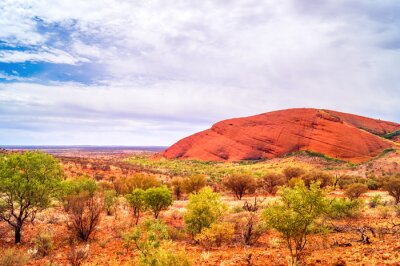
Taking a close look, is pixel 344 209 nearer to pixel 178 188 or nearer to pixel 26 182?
pixel 178 188

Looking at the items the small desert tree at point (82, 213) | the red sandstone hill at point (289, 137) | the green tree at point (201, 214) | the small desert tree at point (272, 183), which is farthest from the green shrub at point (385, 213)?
the red sandstone hill at point (289, 137)

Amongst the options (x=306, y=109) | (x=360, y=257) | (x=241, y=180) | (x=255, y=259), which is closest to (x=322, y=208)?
(x=360, y=257)

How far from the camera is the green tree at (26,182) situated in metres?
13.1

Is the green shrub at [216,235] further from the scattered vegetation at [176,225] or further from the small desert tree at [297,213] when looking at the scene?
the small desert tree at [297,213]

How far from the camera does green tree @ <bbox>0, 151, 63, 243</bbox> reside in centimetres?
1314

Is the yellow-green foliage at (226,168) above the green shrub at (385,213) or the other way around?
the other way around

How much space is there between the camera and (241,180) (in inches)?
1207

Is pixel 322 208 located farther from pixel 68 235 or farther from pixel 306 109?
pixel 306 109

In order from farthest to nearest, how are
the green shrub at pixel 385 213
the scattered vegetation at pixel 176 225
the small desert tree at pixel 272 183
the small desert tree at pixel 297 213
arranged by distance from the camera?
the small desert tree at pixel 272 183
the green shrub at pixel 385 213
the scattered vegetation at pixel 176 225
the small desert tree at pixel 297 213

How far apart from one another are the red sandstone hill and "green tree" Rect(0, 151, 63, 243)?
75044mm

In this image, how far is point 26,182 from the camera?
1327 cm

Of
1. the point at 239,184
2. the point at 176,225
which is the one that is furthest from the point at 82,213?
the point at 239,184

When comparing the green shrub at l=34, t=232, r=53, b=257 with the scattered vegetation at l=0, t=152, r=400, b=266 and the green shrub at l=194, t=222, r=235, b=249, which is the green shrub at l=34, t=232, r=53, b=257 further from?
the green shrub at l=194, t=222, r=235, b=249

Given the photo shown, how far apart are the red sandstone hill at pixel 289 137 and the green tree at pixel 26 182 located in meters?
75.0
